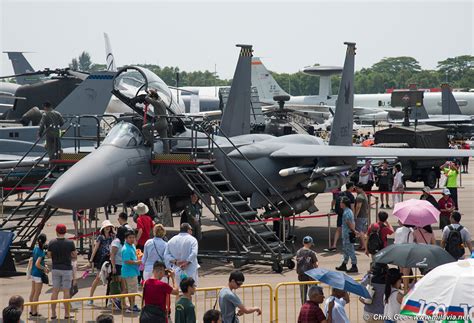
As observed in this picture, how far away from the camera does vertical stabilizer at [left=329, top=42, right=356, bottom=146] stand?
23.2 meters

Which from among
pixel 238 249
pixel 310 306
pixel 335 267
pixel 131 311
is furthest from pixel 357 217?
pixel 310 306

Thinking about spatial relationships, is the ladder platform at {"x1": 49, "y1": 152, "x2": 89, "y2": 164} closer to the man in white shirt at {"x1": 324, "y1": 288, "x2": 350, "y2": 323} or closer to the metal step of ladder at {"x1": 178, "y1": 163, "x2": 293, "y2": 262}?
the metal step of ladder at {"x1": 178, "y1": 163, "x2": 293, "y2": 262}

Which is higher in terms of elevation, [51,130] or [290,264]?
[51,130]

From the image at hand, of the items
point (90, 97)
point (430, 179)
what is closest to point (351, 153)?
point (90, 97)

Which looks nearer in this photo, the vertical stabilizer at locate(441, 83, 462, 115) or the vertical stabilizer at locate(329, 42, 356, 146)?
the vertical stabilizer at locate(329, 42, 356, 146)

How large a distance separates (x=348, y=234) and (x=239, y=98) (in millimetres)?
5831

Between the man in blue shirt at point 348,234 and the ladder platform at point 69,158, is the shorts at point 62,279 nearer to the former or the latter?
the ladder platform at point 69,158

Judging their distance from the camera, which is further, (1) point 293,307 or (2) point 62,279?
(1) point 293,307

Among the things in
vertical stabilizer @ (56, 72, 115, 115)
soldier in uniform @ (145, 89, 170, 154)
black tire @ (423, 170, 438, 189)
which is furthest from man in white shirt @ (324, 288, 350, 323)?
black tire @ (423, 170, 438, 189)

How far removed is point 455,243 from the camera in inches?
563

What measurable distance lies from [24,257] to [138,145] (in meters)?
3.29

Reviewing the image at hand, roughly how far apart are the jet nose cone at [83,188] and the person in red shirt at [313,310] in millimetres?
7179

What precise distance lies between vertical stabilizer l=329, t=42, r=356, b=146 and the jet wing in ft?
7.53

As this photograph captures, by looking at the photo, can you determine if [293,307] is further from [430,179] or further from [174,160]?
[430,179]
